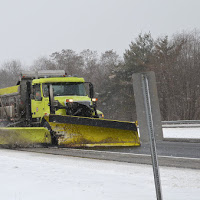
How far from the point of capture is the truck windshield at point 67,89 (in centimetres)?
1376

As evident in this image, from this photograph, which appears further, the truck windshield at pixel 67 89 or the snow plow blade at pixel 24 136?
the truck windshield at pixel 67 89

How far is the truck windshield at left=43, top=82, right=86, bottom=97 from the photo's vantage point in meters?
13.8

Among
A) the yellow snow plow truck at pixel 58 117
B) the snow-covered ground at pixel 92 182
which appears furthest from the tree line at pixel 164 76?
the snow-covered ground at pixel 92 182

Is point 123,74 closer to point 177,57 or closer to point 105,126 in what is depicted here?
point 177,57

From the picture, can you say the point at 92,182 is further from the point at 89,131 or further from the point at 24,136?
the point at 24,136

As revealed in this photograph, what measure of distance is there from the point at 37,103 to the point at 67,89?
1259 mm

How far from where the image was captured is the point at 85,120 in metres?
12.2

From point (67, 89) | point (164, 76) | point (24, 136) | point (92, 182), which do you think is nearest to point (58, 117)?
point (24, 136)

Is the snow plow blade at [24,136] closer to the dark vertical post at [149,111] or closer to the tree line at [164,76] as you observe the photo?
the dark vertical post at [149,111]

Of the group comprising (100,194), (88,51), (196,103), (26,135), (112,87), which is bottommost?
(100,194)

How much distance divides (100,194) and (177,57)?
3622cm

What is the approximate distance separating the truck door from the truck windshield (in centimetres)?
31

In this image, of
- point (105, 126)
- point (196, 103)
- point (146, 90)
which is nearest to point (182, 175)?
point (146, 90)

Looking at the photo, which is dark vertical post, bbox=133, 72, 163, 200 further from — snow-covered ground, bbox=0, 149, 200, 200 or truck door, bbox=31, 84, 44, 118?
truck door, bbox=31, 84, 44, 118
